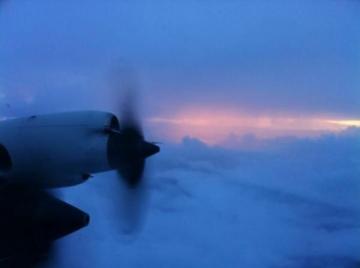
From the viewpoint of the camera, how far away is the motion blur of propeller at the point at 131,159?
2841 mm

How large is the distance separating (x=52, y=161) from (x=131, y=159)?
0.45 meters

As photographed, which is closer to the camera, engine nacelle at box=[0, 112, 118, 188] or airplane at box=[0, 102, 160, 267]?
airplane at box=[0, 102, 160, 267]

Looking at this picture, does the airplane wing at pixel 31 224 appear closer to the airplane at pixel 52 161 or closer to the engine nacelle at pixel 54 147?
the airplane at pixel 52 161

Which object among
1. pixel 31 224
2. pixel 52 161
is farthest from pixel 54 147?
pixel 31 224

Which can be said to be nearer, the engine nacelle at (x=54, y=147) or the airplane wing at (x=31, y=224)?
the airplane wing at (x=31, y=224)

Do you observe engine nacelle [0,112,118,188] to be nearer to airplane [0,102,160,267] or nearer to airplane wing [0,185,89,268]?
airplane [0,102,160,267]

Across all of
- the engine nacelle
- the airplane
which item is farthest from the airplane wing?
the engine nacelle

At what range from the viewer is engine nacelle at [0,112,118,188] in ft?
8.96

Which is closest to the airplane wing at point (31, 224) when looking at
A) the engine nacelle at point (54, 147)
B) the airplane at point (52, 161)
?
the airplane at point (52, 161)

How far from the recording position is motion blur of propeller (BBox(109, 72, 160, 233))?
9.32 ft

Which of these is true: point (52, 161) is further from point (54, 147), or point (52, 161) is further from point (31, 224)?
point (31, 224)

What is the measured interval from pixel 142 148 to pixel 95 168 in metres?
0.29

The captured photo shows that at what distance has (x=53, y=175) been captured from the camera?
289 cm

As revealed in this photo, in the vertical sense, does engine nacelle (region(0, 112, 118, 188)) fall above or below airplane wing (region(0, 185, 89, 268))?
above
